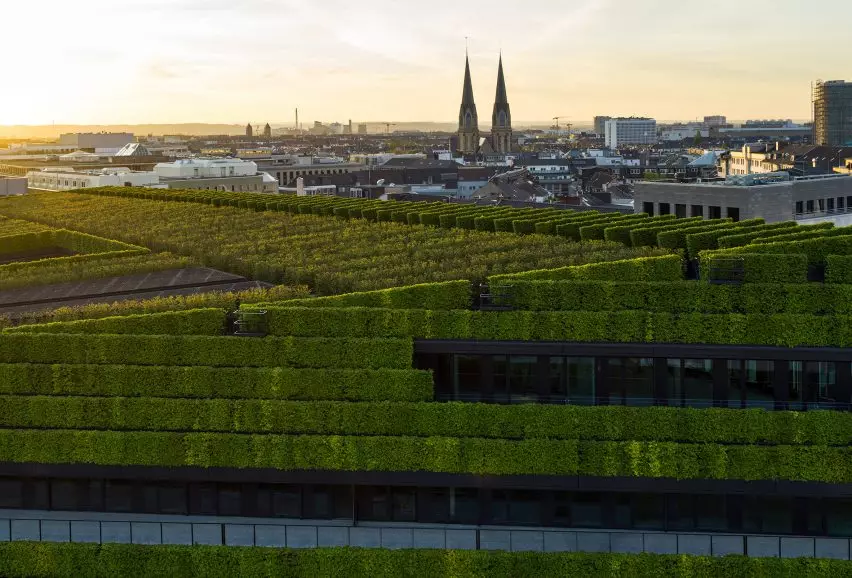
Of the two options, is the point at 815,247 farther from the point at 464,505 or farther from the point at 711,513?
the point at 464,505

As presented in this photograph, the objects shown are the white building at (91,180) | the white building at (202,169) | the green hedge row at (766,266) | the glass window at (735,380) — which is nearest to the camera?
the glass window at (735,380)

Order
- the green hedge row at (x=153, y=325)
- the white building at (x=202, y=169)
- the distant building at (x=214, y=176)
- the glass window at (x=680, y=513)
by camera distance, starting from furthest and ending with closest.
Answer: the white building at (x=202, y=169)
the distant building at (x=214, y=176)
the green hedge row at (x=153, y=325)
the glass window at (x=680, y=513)

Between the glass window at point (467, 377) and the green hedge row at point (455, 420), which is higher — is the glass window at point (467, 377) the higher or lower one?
the higher one

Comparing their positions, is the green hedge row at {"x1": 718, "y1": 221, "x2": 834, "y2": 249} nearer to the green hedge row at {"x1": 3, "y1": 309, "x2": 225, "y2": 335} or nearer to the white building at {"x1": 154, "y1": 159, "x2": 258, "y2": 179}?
the green hedge row at {"x1": 3, "y1": 309, "x2": 225, "y2": 335}

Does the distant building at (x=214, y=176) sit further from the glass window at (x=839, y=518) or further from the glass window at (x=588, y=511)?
the glass window at (x=839, y=518)

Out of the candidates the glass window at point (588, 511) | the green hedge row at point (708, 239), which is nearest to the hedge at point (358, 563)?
the glass window at point (588, 511)

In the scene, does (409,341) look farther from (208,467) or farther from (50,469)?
(50,469)

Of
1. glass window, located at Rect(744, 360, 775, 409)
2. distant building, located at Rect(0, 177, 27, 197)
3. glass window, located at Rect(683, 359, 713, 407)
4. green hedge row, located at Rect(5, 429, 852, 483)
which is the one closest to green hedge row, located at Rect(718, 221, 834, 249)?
glass window, located at Rect(744, 360, 775, 409)

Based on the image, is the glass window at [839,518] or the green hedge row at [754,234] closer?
the glass window at [839,518]
